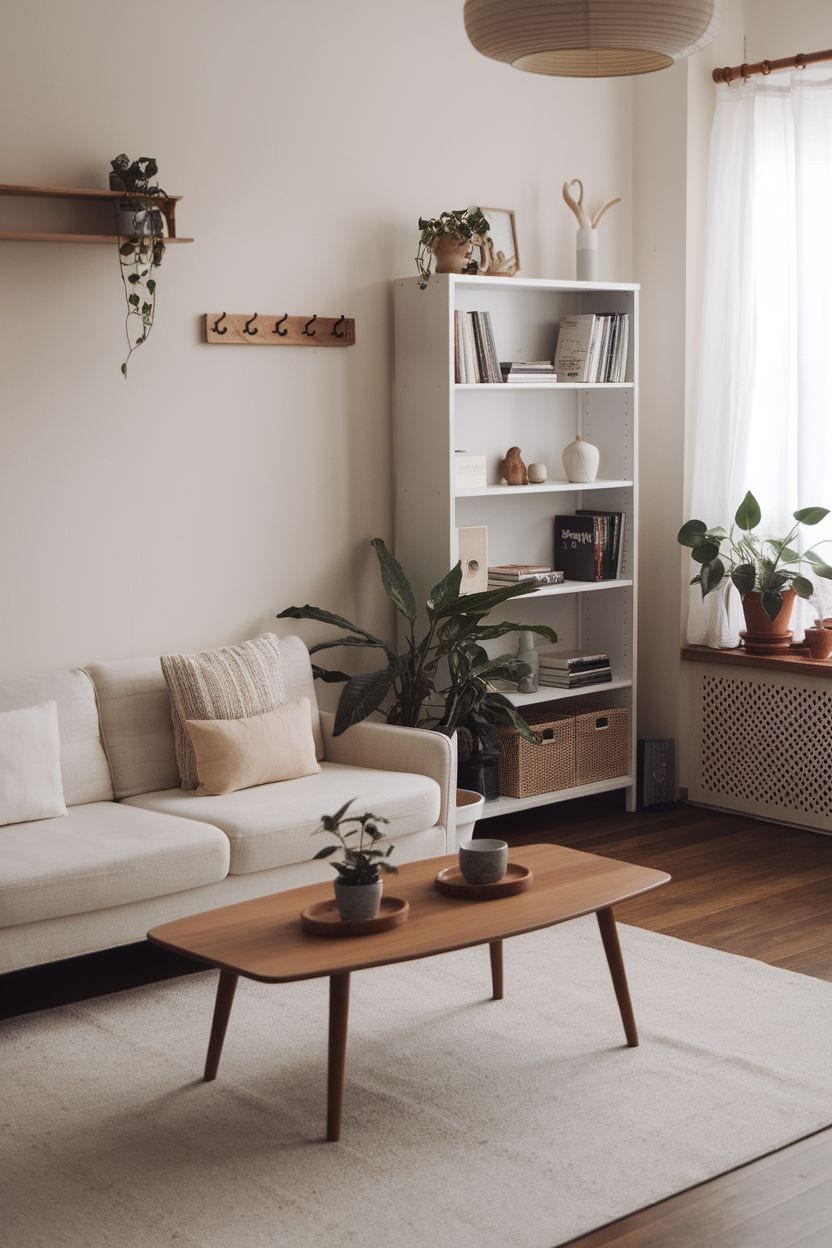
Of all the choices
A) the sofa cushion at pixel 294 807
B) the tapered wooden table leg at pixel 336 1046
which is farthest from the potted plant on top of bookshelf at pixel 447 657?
the tapered wooden table leg at pixel 336 1046

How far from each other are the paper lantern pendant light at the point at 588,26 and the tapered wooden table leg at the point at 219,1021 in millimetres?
1971

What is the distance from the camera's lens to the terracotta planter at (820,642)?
5.12m

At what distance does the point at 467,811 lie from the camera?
4.48 metres

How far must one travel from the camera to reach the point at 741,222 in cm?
531

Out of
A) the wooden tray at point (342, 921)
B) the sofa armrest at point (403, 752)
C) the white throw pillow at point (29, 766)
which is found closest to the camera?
the wooden tray at point (342, 921)

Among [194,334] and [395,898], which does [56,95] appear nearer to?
[194,334]

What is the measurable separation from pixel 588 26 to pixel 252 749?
6.99 feet

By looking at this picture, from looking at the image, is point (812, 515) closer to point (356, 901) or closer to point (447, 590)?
point (447, 590)

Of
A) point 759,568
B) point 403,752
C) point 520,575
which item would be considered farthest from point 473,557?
point 759,568

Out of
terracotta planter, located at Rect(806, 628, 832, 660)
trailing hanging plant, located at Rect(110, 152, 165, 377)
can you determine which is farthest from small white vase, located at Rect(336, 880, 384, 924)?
terracotta planter, located at Rect(806, 628, 832, 660)

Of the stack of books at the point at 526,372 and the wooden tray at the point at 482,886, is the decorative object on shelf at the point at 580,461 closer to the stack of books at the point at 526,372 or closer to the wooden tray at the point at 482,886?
the stack of books at the point at 526,372

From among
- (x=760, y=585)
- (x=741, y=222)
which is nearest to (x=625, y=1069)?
(x=760, y=585)

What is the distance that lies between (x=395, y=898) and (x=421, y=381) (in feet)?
7.41

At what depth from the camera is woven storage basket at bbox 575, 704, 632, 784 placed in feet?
17.4
